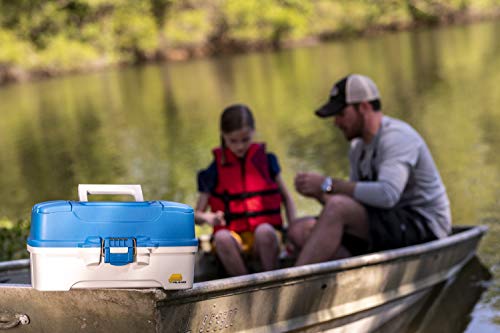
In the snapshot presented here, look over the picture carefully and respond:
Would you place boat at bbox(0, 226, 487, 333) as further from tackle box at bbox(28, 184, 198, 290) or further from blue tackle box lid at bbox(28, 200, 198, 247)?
blue tackle box lid at bbox(28, 200, 198, 247)

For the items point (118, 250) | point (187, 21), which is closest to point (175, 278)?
point (118, 250)

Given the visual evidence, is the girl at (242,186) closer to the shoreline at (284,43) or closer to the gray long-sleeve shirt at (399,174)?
the gray long-sleeve shirt at (399,174)

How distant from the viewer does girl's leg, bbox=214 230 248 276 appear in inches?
236

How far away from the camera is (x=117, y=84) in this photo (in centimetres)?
3881

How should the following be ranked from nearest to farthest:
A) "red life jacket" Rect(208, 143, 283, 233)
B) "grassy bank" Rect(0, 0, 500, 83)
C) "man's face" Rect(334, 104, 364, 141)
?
"man's face" Rect(334, 104, 364, 141), "red life jacket" Rect(208, 143, 283, 233), "grassy bank" Rect(0, 0, 500, 83)

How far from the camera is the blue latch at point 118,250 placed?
4.20 metres

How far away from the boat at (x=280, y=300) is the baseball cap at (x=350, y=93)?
3.19 ft

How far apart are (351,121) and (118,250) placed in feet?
7.82

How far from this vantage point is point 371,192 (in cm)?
591

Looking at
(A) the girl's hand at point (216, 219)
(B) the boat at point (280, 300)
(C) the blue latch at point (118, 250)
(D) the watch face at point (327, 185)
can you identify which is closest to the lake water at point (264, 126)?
(B) the boat at point (280, 300)

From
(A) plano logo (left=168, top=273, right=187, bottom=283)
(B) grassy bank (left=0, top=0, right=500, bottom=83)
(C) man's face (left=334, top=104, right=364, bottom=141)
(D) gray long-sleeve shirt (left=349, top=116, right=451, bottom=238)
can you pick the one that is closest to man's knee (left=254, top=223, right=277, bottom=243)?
(D) gray long-sleeve shirt (left=349, top=116, right=451, bottom=238)

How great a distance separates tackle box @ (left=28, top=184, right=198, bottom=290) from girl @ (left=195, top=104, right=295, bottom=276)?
1.86 metres

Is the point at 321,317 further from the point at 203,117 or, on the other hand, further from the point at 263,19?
the point at 263,19

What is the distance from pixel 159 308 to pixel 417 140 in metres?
2.36
